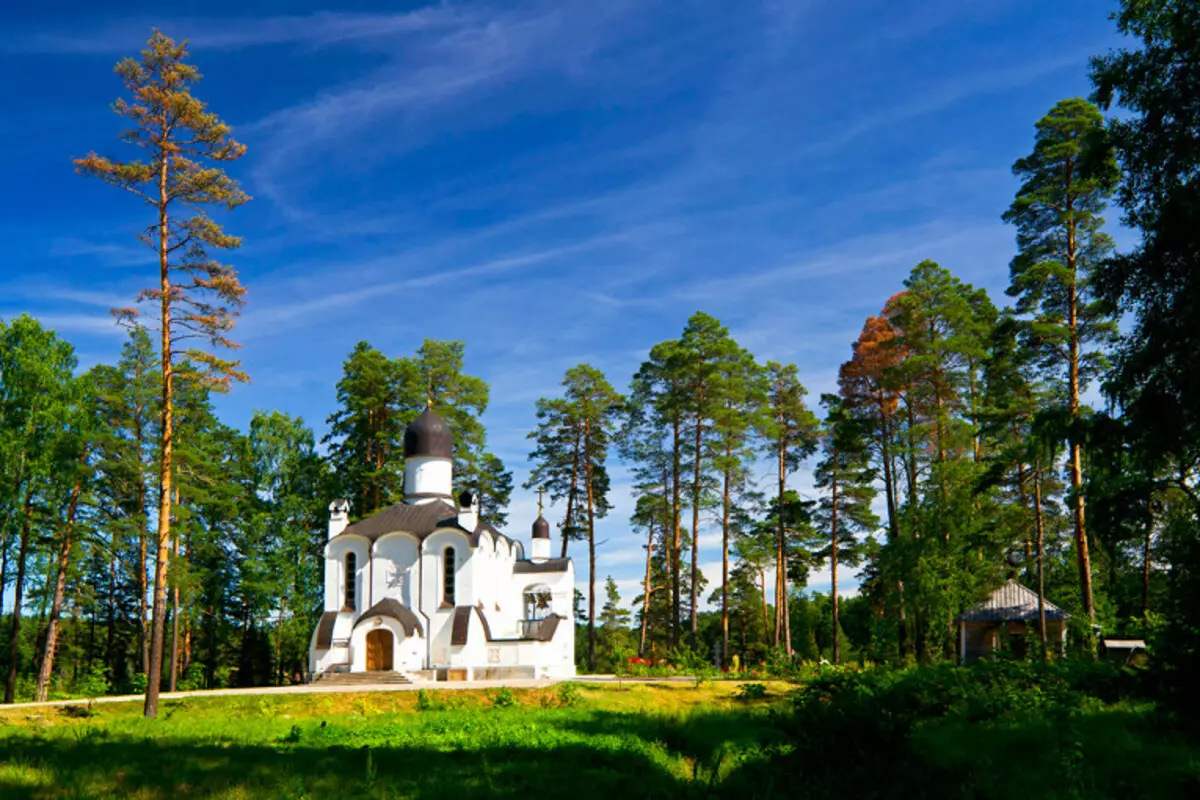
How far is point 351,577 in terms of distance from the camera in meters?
34.3

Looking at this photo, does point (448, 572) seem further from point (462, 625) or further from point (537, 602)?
point (537, 602)

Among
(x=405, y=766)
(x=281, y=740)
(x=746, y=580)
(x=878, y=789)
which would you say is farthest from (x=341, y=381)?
(x=878, y=789)

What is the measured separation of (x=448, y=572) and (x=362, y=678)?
16.4ft

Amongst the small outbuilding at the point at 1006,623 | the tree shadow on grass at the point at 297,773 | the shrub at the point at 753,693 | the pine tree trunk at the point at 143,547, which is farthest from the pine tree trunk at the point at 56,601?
→ the small outbuilding at the point at 1006,623

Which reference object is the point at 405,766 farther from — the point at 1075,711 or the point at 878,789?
the point at 1075,711

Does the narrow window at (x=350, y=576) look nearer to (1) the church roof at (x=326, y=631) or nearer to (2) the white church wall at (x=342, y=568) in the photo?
(2) the white church wall at (x=342, y=568)

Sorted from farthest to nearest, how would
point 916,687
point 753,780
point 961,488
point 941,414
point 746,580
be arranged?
point 746,580 → point 941,414 → point 961,488 → point 916,687 → point 753,780

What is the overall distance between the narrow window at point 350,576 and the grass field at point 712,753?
1871 cm

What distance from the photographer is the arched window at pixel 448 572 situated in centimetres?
3328

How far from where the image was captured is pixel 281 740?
1259 cm

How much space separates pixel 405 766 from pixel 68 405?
87.2 feet

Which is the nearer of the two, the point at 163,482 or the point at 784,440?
the point at 163,482

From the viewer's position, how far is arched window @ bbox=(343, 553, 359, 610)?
112ft

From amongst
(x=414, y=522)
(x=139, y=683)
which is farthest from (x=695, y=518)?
(x=139, y=683)
